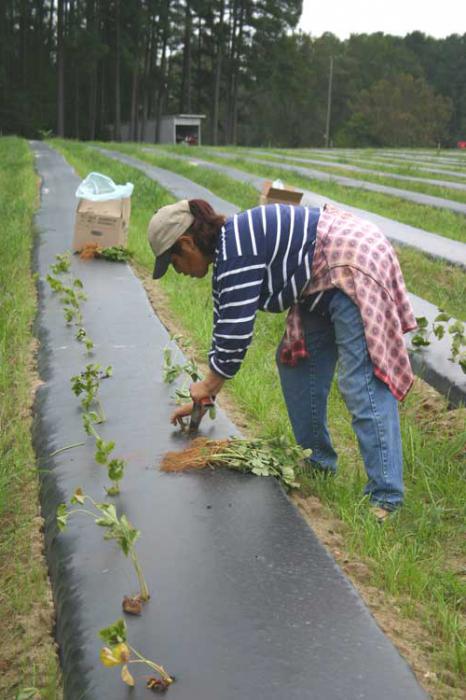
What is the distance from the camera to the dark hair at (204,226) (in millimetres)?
2568

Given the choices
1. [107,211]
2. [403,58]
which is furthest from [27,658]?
[403,58]

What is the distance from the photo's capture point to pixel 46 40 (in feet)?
151

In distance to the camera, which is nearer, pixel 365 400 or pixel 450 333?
pixel 365 400

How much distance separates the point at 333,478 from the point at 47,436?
1221 mm

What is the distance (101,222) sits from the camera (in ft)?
22.2

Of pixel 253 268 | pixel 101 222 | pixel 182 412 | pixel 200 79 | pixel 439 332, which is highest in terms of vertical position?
pixel 200 79

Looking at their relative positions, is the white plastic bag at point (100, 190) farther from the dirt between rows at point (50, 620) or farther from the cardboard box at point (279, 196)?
the dirt between rows at point (50, 620)

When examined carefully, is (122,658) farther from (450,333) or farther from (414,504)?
(450,333)

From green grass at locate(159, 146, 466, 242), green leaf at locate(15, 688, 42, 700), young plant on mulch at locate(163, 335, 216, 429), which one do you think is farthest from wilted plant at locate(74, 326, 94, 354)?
green grass at locate(159, 146, 466, 242)

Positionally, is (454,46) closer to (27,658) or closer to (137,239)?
(137,239)

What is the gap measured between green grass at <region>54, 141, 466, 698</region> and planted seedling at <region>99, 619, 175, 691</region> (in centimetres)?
66

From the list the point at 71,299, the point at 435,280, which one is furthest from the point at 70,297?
the point at 435,280

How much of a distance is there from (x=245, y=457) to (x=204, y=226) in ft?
2.89

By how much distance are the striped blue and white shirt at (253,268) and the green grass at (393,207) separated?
5459 millimetres
